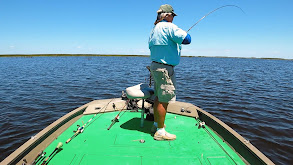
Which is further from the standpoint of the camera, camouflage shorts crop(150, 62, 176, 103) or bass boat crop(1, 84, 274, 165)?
camouflage shorts crop(150, 62, 176, 103)

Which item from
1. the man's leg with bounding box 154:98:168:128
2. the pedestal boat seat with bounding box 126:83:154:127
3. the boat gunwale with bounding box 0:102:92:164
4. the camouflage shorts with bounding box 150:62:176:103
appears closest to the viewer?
the boat gunwale with bounding box 0:102:92:164

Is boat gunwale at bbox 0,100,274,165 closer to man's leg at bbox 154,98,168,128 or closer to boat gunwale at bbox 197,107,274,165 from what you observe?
boat gunwale at bbox 197,107,274,165

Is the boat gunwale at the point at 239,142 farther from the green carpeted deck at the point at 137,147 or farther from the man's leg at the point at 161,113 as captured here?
the man's leg at the point at 161,113

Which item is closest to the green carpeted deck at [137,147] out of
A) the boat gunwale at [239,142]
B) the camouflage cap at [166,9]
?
the boat gunwale at [239,142]

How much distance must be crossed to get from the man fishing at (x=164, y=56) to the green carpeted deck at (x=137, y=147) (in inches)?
14.6

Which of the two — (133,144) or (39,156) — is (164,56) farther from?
(39,156)

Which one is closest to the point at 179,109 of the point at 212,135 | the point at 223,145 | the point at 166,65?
the point at 212,135

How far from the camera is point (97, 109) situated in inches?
206

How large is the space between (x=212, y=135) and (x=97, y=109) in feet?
11.0

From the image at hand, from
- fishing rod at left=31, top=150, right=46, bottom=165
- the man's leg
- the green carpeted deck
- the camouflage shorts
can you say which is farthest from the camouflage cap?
fishing rod at left=31, top=150, right=46, bottom=165

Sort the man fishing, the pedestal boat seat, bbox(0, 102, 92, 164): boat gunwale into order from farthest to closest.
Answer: the pedestal boat seat → the man fishing → bbox(0, 102, 92, 164): boat gunwale

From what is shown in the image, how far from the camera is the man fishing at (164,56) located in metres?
3.19

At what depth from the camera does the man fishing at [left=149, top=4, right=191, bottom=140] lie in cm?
319

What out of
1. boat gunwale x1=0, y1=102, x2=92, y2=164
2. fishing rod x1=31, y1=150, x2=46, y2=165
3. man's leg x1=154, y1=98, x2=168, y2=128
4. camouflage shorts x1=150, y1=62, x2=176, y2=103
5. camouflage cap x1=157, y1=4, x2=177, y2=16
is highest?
camouflage cap x1=157, y1=4, x2=177, y2=16
